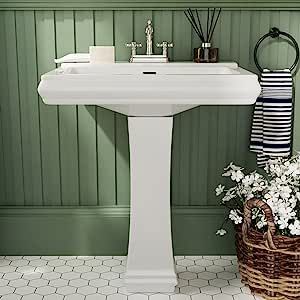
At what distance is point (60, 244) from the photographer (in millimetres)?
2996

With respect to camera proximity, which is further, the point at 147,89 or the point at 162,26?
the point at 162,26

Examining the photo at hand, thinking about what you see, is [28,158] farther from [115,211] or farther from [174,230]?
[174,230]

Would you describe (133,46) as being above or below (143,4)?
below

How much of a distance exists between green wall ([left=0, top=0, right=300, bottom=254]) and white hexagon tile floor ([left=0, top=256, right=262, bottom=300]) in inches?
2.9

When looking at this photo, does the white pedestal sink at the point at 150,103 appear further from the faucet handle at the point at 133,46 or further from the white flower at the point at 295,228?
the white flower at the point at 295,228

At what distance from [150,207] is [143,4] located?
933 millimetres

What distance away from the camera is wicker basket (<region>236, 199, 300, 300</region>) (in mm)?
2428

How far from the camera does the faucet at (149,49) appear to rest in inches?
106

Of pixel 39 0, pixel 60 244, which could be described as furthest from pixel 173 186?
pixel 39 0

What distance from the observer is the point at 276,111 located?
108 inches

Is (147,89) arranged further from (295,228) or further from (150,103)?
(295,228)

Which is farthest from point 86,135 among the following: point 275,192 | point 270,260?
point 270,260

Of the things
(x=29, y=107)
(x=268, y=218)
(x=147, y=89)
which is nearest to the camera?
(x=147, y=89)

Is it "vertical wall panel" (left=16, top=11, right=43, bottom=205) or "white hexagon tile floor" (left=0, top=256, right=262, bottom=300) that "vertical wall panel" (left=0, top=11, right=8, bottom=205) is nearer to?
"vertical wall panel" (left=16, top=11, right=43, bottom=205)
